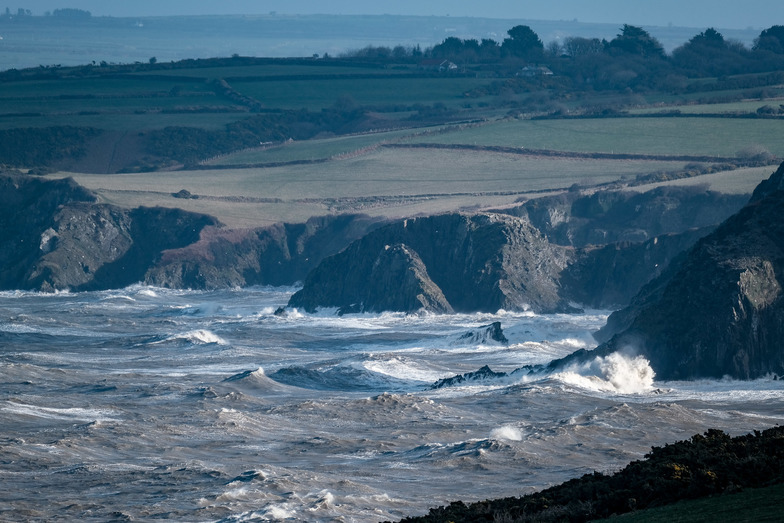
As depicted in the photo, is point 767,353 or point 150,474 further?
point 767,353

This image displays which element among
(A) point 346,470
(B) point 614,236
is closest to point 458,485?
(A) point 346,470

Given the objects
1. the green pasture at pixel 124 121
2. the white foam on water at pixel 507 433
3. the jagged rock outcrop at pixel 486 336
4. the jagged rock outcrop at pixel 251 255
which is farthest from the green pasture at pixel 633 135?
the white foam on water at pixel 507 433

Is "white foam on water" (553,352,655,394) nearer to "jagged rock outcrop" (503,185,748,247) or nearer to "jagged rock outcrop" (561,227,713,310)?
"jagged rock outcrop" (561,227,713,310)

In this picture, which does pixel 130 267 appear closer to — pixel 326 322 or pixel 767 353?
pixel 326 322

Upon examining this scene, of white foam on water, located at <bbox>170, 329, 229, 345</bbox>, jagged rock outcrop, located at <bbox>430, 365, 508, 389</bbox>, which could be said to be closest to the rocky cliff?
white foam on water, located at <bbox>170, 329, 229, 345</bbox>

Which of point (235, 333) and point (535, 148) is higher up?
point (535, 148)

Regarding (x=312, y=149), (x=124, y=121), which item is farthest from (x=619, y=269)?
(x=124, y=121)

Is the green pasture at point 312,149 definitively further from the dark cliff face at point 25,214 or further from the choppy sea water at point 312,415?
the choppy sea water at point 312,415
